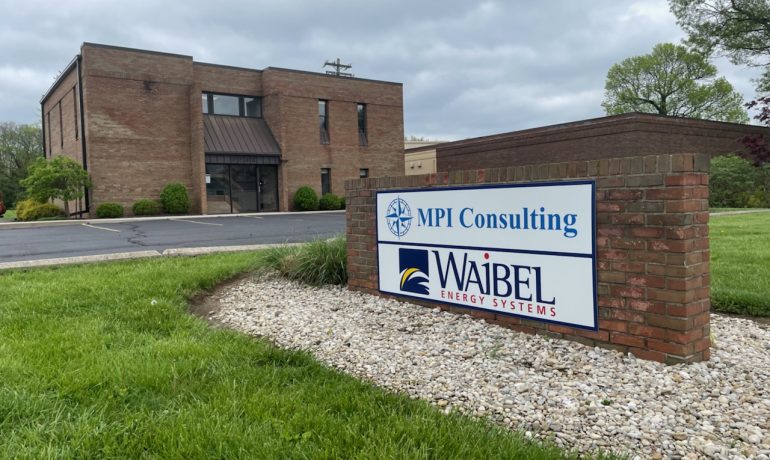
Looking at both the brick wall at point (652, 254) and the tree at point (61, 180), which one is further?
the tree at point (61, 180)

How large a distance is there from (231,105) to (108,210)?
318 inches

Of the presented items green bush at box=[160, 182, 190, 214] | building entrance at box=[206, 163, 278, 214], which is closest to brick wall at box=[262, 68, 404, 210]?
building entrance at box=[206, 163, 278, 214]

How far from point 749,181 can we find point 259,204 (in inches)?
880

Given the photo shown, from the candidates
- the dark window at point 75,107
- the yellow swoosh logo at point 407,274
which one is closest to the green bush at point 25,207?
the dark window at point 75,107

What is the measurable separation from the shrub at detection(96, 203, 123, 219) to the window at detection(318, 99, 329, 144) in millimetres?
10681

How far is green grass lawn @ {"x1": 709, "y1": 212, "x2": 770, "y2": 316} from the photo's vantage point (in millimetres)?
5434

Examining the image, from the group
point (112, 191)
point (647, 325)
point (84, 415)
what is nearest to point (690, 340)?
point (647, 325)

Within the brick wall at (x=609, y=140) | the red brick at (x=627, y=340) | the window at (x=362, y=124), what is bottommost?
the red brick at (x=627, y=340)

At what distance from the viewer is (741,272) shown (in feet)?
Result: 22.9

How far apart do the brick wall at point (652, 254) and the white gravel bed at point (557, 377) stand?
158 millimetres

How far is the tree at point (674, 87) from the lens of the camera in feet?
155

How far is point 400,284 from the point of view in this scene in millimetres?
5727

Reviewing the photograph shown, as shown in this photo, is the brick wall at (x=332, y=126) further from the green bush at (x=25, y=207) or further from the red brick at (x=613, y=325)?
the red brick at (x=613, y=325)

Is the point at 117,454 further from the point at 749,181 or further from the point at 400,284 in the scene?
the point at 749,181
